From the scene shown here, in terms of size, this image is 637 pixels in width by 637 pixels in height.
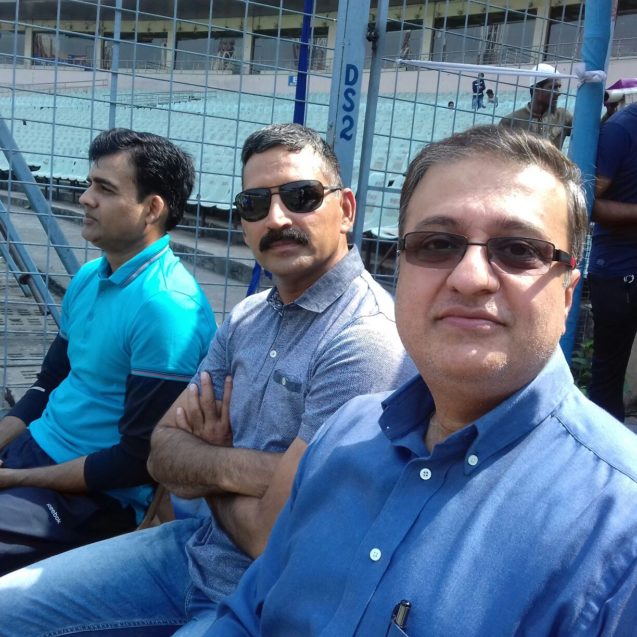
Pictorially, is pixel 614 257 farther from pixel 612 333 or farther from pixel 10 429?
pixel 10 429

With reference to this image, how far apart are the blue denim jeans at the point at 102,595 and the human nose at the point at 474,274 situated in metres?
1.26

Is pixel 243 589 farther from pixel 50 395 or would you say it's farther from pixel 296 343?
pixel 50 395

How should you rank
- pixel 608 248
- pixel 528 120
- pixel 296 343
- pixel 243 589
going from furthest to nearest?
pixel 528 120, pixel 608 248, pixel 296 343, pixel 243 589

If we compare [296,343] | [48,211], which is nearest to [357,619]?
[296,343]

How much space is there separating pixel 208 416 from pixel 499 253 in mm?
1227

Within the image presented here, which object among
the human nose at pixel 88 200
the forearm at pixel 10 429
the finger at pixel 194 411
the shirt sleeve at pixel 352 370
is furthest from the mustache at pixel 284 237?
the forearm at pixel 10 429

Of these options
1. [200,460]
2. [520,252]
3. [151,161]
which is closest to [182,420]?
[200,460]

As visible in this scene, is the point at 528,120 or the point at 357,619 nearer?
the point at 357,619

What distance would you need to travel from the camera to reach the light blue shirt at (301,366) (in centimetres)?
197

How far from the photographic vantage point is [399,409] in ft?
4.81

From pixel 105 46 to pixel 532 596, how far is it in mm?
3775

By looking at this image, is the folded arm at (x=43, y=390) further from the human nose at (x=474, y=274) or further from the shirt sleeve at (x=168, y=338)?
the human nose at (x=474, y=274)

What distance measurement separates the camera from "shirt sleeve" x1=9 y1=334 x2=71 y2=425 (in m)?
3.03

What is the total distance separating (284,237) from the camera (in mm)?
2293
